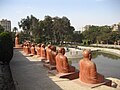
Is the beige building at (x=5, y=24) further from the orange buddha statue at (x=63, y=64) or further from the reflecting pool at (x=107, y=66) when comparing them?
the orange buddha statue at (x=63, y=64)

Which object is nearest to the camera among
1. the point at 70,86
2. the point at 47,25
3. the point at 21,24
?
the point at 70,86

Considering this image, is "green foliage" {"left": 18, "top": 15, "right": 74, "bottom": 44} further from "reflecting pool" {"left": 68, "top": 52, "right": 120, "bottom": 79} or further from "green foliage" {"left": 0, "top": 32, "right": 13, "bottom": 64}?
"green foliage" {"left": 0, "top": 32, "right": 13, "bottom": 64}

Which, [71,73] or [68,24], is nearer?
[71,73]

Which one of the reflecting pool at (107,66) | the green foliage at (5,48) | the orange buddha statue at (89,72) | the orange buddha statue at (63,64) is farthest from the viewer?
the reflecting pool at (107,66)

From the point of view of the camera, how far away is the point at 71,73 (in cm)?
866

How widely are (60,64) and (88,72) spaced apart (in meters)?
1.72

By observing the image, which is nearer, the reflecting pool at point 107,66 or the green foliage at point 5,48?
the green foliage at point 5,48

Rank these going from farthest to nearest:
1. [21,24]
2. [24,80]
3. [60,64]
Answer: [21,24], [60,64], [24,80]

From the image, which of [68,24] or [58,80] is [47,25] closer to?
[68,24]

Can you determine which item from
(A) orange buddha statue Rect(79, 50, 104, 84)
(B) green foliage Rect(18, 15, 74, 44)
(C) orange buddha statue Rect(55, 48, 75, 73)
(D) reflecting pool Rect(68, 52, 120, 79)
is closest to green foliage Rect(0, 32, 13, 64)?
(C) orange buddha statue Rect(55, 48, 75, 73)

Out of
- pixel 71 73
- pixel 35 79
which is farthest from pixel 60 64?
pixel 35 79

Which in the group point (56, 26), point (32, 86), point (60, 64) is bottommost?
point (32, 86)

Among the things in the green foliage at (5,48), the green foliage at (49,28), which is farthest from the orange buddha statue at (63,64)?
the green foliage at (49,28)

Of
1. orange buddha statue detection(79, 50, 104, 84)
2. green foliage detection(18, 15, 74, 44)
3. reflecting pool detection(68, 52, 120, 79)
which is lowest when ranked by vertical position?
reflecting pool detection(68, 52, 120, 79)
